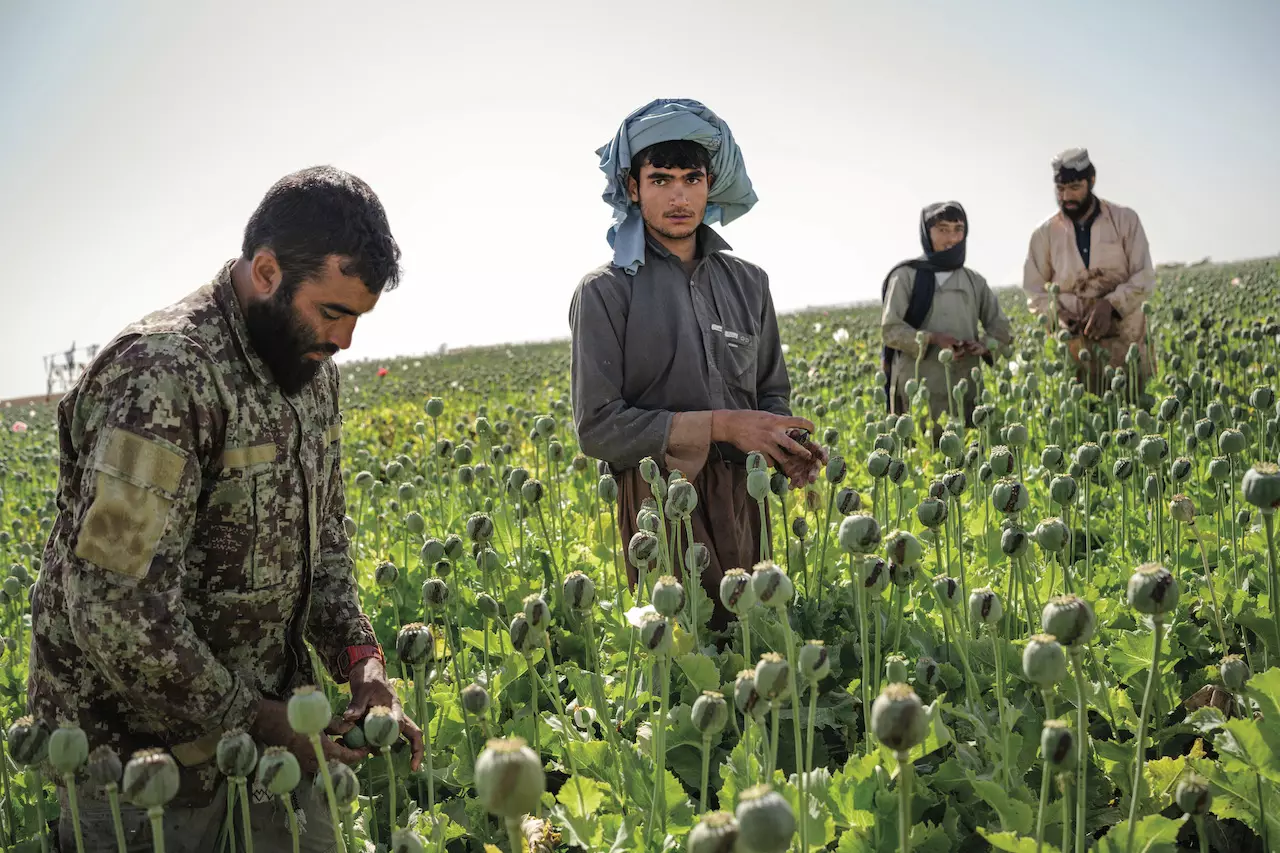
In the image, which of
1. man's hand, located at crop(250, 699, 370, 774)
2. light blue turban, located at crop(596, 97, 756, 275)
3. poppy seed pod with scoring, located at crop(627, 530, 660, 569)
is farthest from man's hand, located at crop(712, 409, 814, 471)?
man's hand, located at crop(250, 699, 370, 774)

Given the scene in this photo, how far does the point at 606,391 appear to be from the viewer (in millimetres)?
3424

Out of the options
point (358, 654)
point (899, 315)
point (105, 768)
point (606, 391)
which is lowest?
point (358, 654)

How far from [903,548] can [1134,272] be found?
542 centimetres

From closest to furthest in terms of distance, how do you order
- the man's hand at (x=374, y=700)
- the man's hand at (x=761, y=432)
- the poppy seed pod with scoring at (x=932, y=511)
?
the man's hand at (x=374, y=700) → the poppy seed pod with scoring at (x=932, y=511) → the man's hand at (x=761, y=432)

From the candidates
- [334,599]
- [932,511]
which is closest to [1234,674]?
[932,511]

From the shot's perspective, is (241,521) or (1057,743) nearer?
(1057,743)

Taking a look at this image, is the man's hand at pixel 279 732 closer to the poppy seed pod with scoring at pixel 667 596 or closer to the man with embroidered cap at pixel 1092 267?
the poppy seed pod with scoring at pixel 667 596

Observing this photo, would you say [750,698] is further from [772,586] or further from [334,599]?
[334,599]

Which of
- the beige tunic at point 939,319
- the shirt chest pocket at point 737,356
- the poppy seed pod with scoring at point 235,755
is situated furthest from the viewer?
the beige tunic at point 939,319

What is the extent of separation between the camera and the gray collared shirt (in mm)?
3398

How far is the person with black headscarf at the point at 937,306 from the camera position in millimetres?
6477

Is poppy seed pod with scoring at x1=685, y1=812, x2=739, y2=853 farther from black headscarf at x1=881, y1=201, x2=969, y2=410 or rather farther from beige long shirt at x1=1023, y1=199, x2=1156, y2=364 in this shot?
beige long shirt at x1=1023, y1=199, x2=1156, y2=364

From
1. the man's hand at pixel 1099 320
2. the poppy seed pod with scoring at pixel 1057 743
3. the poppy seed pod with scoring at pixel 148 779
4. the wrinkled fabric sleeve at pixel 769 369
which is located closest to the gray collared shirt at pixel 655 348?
the wrinkled fabric sleeve at pixel 769 369

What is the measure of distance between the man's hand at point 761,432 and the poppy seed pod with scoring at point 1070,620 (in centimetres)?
161
